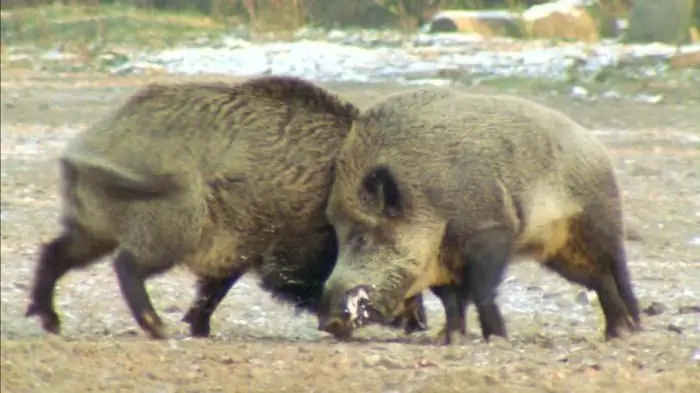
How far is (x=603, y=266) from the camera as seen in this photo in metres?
5.63

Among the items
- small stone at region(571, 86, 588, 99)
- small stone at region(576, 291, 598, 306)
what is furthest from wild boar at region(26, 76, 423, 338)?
small stone at region(571, 86, 588, 99)

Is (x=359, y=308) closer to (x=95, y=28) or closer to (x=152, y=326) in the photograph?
(x=152, y=326)

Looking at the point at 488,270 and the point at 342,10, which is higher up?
the point at 342,10

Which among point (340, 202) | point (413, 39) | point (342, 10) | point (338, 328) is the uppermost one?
point (342, 10)

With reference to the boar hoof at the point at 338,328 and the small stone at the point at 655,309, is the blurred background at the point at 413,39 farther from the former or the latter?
the boar hoof at the point at 338,328

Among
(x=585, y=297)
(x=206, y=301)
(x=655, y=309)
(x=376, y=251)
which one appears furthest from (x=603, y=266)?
(x=206, y=301)

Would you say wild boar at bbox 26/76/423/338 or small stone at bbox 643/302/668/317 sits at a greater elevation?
wild boar at bbox 26/76/423/338

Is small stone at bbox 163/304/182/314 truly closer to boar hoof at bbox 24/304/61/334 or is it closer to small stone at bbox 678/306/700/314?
boar hoof at bbox 24/304/61/334

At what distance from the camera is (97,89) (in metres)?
13.4

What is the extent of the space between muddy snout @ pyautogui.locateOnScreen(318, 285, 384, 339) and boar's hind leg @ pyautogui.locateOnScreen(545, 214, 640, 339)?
69cm

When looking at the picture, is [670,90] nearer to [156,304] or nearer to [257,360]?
[156,304]

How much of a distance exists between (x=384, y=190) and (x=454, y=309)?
476 mm

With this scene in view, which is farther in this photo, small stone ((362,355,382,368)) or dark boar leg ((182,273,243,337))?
dark boar leg ((182,273,243,337))

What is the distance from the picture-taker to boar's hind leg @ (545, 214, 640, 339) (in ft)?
18.2
